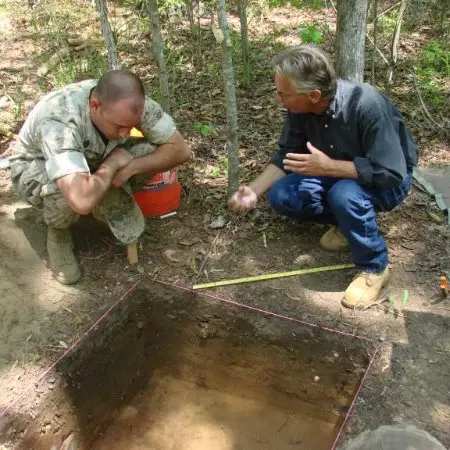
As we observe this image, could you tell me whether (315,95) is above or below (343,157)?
above

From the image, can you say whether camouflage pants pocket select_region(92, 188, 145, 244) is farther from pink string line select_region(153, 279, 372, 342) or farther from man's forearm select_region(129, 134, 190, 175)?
pink string line select_region(153, 279, 372, 342)

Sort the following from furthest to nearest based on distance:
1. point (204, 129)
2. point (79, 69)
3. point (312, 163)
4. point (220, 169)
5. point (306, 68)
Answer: point (79, 69) → point (204, 129) → point (220, 169) → point (312, 163) → point (306, 68)

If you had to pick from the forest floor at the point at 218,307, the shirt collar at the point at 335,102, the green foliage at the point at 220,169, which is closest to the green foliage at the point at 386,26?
the forest floor at the point at 218,307

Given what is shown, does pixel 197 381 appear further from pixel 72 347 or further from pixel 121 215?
pixel 121 215

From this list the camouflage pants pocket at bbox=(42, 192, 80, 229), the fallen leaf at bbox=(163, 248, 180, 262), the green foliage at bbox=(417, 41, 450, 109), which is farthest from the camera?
the green foliage at bbox=(417, 41, 450, 109)

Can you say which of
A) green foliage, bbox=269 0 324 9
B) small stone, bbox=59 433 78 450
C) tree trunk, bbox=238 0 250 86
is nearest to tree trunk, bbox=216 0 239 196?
small stone, bbox=59 433 78 450

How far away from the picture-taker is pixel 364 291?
122 inches

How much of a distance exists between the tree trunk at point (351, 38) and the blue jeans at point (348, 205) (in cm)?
112

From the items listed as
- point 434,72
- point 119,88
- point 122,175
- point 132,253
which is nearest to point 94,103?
point 119,88

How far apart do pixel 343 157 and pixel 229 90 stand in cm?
94

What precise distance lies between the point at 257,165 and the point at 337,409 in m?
2.19

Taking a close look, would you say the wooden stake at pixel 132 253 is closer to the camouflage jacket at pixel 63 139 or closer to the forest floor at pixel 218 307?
the forest floor at pixel 218 307

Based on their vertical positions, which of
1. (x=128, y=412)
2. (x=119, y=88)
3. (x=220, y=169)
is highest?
(x=119, y=88)

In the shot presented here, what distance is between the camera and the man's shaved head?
9.29 ft
